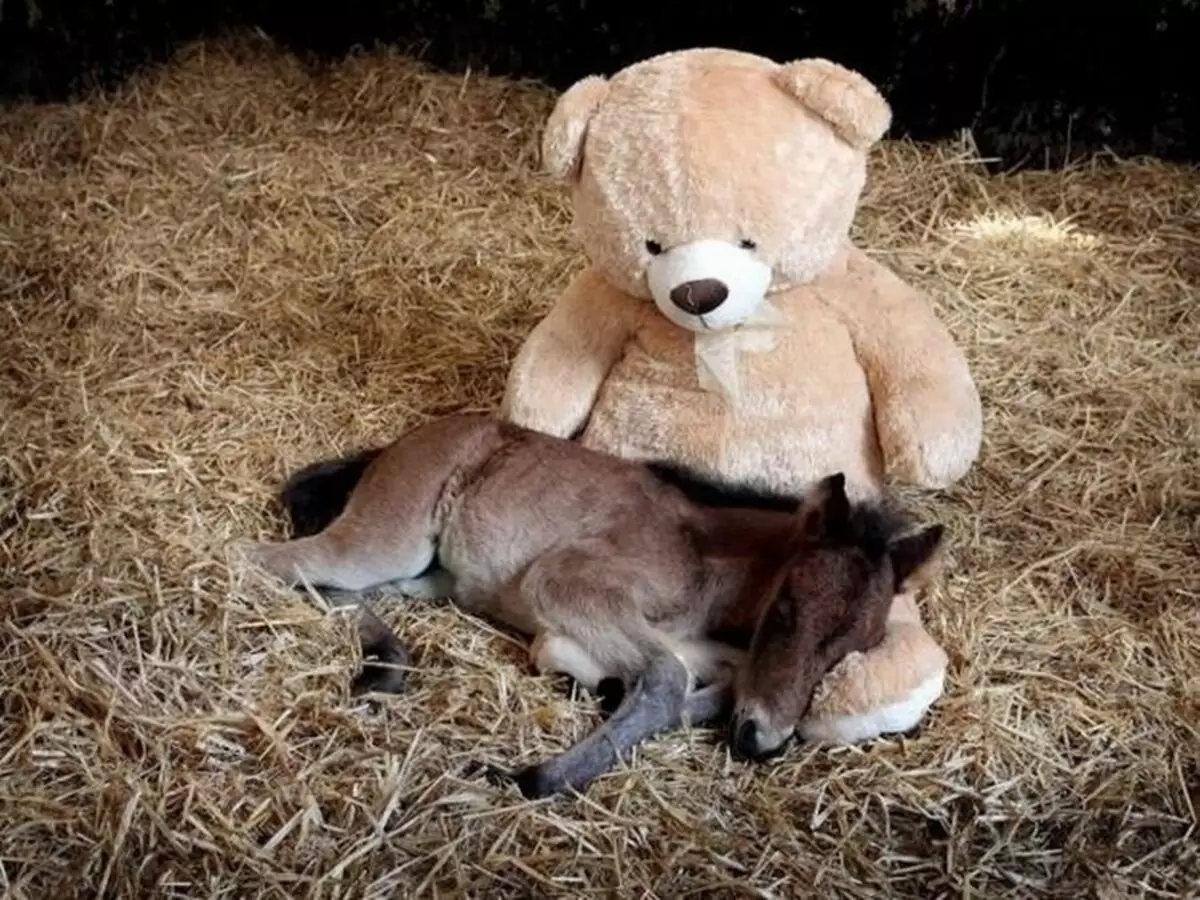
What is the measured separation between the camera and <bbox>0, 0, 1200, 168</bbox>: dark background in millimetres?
4176

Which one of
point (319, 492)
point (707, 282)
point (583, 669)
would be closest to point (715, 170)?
point (707, 282)

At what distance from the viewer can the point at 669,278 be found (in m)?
2.42

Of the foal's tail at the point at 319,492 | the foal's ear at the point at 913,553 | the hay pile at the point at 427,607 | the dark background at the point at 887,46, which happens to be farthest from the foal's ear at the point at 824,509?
the dark background at the point at 887,46

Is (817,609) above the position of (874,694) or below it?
above

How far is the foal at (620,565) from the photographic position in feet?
7.55

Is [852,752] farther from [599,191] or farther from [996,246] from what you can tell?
[996,246]

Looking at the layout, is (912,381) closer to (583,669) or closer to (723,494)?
(723,494)

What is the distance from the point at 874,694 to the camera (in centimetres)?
232

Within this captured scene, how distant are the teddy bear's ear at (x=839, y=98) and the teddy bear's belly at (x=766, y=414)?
340mm

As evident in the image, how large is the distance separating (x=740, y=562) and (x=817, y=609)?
Answer: 0.78 ft

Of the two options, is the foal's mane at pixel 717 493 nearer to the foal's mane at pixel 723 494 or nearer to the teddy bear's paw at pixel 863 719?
the foal's mane at pixel 723 494

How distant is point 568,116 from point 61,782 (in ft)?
4.26

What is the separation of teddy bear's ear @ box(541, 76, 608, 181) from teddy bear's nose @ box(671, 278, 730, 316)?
1.00 ft

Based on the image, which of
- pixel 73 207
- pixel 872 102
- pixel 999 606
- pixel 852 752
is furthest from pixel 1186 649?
pixel 73 207
